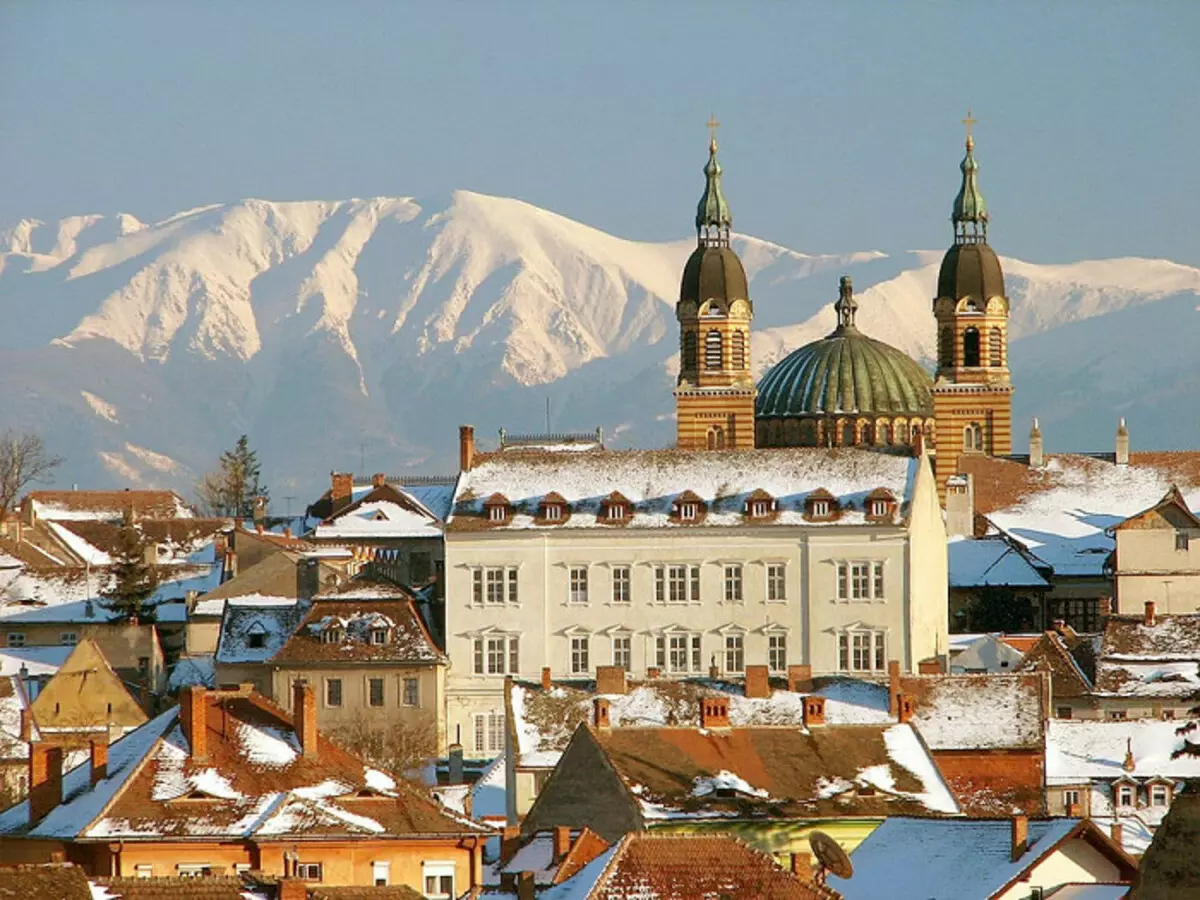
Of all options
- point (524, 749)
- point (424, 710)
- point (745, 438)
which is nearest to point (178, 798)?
point (524, 749)

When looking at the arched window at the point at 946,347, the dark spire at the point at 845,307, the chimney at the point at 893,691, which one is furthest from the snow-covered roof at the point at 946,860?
the dark spire at the point at 845,307

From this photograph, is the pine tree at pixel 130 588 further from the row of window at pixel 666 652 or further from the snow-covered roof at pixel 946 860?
the snow-covered roof at pixel 946 860

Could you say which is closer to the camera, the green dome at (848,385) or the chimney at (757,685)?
the chimney at (757,685)

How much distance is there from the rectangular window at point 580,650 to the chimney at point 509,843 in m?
39.5

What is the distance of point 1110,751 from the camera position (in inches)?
3430

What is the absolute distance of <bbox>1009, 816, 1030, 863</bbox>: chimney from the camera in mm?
57344

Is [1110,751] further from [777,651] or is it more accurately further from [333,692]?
[333,692]

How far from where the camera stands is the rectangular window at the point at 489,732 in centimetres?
10550

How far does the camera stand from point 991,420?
495 feet

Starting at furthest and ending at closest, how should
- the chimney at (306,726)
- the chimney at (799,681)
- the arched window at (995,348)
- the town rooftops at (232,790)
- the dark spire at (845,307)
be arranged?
the dark spire at (845,307) → the arched window at (995,348) → the chimney at (799,681) → the chimney at (306,726) → the town rooftops at (232,790)

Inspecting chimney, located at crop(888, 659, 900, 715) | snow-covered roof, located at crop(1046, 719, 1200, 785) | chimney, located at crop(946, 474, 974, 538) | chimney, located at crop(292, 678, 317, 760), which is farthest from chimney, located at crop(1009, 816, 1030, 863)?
chimney, located at crop(946, 474, 974, 538)

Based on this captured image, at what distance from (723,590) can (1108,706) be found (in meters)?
13.7

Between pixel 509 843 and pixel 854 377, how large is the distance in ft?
303

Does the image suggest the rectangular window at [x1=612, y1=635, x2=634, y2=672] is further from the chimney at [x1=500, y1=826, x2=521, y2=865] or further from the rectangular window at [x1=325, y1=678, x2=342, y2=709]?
the chimney at [x1=500, y1=826, x2=521, y2=865]
